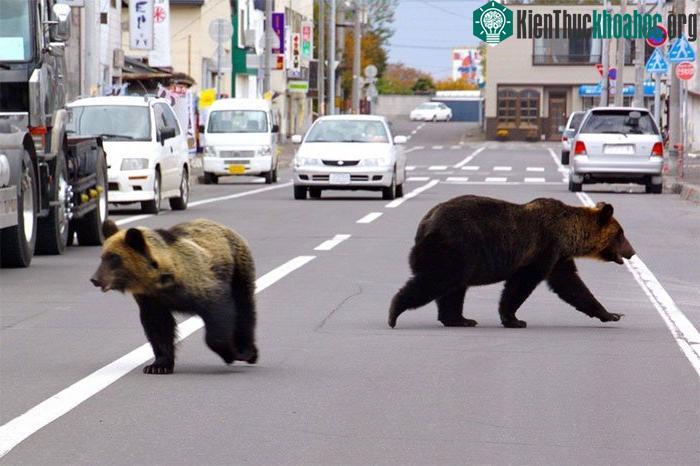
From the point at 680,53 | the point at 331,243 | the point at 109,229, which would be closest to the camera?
the point at 109,229

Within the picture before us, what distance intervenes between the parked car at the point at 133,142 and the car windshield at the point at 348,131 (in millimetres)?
5381

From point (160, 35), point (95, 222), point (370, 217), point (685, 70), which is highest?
point (160, 35)

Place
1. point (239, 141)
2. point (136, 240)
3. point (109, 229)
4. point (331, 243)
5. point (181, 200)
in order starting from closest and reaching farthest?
point (136, 240), point (109, 229), point (331, 243), point (181, 200), point (239, 141)

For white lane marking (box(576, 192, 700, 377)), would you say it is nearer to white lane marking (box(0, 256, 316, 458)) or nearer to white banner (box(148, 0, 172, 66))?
white lane marking (box(0, 256, 316, 458))

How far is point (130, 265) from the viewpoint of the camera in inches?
336

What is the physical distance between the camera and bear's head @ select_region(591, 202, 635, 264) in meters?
11.6

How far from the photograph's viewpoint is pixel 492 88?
102 m

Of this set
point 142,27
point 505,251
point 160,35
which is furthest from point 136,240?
point 160,35

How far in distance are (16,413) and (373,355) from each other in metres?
2.85

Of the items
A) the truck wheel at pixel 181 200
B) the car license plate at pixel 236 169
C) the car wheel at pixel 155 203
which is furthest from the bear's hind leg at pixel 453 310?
the car license plate at pixel 236 169

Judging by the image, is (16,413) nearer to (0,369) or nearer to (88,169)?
(0,369)

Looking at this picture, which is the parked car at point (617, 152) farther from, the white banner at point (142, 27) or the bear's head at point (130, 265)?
the bear's head at point (130, 265)

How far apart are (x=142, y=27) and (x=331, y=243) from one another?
116ft

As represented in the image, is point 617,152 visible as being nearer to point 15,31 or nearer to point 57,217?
point 57,217
